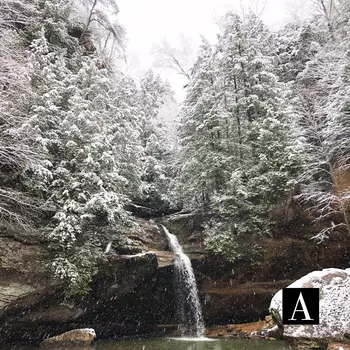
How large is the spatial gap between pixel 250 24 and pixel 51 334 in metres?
21.0

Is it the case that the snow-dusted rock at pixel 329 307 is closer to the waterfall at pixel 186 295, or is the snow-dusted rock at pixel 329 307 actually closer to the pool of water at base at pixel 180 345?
the pool of water at base at pixel 180 345

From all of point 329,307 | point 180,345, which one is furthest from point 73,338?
point 329,307

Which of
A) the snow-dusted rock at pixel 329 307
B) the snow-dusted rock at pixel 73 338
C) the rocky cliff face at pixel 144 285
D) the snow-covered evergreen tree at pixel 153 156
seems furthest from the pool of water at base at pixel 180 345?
the snow-covered evergreen tree at pixel 153 156

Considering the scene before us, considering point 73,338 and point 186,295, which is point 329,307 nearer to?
point 186,295

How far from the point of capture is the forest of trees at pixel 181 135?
37.2 ft

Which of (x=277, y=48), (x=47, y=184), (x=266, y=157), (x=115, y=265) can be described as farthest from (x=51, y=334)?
(x=277, y=48)

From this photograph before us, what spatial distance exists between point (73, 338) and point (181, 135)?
11895mm

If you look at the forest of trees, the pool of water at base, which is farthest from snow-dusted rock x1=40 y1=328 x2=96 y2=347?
the forest of trees

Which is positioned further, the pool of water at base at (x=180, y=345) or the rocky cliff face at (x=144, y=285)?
the rocky cliff face at (x=144, y=285)

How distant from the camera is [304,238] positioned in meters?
14.6

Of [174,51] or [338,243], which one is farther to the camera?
[174,51]

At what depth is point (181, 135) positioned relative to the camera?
18.9 m

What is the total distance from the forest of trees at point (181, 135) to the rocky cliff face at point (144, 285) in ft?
2.82

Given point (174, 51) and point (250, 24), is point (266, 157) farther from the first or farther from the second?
point (174, 51)
